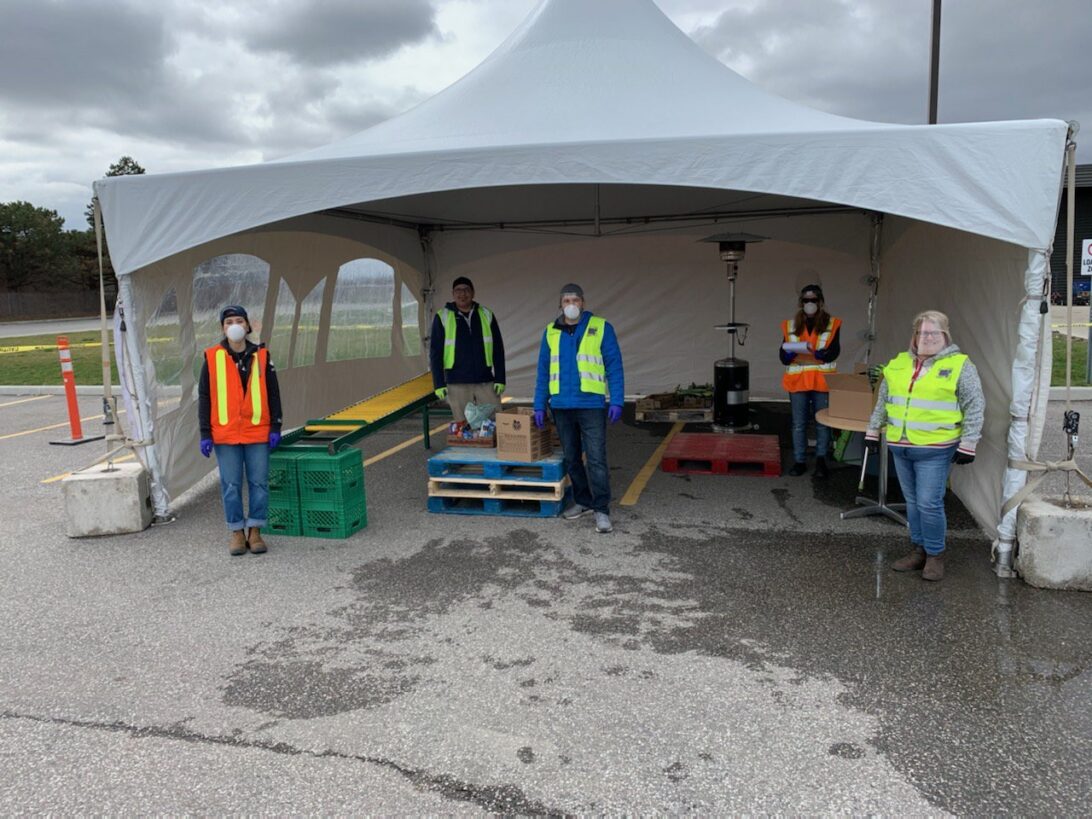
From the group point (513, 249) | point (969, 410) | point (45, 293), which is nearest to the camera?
point (969, 410)

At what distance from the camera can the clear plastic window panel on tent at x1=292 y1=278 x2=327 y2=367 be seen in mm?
9227

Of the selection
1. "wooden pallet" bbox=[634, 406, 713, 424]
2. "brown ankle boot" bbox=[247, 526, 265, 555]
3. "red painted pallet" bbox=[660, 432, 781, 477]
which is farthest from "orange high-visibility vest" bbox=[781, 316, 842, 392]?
"brown ankle boot" bbox=[247, 526, 265, 555]

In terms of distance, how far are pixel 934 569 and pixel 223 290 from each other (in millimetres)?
6410

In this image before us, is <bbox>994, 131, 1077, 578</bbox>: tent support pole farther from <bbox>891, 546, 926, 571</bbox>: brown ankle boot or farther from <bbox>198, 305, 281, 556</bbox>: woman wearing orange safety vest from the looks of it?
<bbox>198, 305, 281, 556</bbox>: woman wearing orange safety vest

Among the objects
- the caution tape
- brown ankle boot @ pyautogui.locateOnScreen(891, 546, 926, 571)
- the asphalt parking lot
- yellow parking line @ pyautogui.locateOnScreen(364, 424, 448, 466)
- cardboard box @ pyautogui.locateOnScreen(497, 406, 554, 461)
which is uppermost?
the caution tape

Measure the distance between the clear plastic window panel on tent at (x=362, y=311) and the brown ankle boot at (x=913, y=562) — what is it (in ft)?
23.2

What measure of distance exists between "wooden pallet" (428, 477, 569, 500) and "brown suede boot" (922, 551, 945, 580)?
268 centimetres

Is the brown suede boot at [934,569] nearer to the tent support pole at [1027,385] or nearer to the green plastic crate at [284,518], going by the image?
the tent support pole at [1027,385]

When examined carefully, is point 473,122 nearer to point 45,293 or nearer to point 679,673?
point 679,673

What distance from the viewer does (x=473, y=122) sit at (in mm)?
6578

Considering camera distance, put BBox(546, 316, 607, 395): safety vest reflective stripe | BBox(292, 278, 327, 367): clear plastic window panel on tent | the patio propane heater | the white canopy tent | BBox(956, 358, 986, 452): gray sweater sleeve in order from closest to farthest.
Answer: BBox(956, 358, 986, 452): gray sweater sleeve < the white canopy tent < BBox(546, 316, 607, 395): safety vest reflective stripe < BBox(292, 278, 327, 367): clear plastic window panel on tent < the patio propane heater

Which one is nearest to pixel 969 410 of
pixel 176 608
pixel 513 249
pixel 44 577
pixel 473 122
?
pixel 473 122

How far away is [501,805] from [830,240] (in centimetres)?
931

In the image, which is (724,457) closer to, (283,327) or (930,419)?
(930,419)
